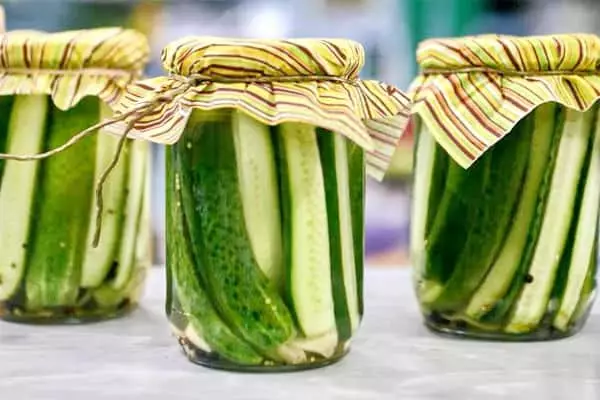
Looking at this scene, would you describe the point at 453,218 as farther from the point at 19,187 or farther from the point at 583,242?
the point at 19,187

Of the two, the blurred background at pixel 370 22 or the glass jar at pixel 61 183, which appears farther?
the blurred background at pixel 370 22

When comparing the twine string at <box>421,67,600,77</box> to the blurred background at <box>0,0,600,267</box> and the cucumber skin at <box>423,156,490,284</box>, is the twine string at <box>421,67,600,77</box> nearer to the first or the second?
the cucumber skin at <box>423,156,490,284</box>

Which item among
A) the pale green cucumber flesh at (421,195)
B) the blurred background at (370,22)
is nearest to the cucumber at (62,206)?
the pale green cucumber flesh at (421,195)

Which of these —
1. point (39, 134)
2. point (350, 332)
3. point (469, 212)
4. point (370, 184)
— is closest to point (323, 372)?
point (350, 332)

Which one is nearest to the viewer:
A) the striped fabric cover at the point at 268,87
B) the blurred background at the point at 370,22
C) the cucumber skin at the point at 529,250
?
the striped fabric cover at the point at 268,87

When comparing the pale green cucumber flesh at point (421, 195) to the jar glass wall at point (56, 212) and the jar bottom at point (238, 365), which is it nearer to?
the jar bottom at point (238, 365)

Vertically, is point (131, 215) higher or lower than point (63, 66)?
lower

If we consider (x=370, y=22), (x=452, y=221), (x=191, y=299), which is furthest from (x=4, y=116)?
(x=370, y=22)
